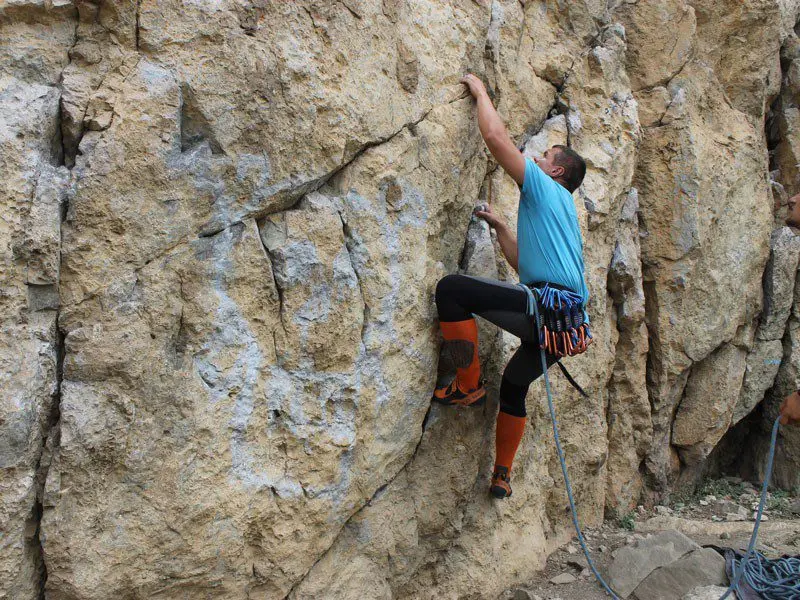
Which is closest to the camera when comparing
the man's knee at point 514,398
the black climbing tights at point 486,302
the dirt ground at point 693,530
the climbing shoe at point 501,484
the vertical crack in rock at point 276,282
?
the vertical crack in rock at point 276,282

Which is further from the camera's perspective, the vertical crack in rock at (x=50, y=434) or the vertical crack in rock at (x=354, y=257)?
the vertical crack in rock at (x=354, y=257)

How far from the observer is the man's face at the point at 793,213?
6.46m

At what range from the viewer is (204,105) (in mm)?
3037

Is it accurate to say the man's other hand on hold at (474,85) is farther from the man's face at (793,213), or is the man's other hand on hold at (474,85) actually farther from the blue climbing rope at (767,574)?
the man's face at (793,213)

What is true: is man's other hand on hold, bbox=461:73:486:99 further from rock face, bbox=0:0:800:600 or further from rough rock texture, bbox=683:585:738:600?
rough rock texture, bbox=683:585:738:600

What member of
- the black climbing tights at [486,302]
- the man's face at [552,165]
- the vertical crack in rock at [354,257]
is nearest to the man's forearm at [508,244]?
the man's face at [552,165]

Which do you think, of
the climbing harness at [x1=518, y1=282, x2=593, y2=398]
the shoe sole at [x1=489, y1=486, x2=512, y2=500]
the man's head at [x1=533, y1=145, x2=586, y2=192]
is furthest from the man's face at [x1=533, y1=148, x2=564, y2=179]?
the shoe sole at [x1=489, y1=486, x2=512, y2=500]

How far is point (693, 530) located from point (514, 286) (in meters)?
2.83

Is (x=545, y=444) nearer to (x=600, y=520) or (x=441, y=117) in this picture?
(x=600, y=520)

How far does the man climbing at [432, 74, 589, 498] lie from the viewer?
12.2 feet

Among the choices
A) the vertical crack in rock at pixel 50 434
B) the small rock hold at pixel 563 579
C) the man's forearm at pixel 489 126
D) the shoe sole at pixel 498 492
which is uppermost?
the man's forearm at pixel 489 126

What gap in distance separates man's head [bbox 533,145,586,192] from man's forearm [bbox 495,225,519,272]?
0.42 metres

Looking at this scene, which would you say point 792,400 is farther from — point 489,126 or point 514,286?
point 489,126

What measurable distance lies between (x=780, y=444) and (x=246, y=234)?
6.15 metres
